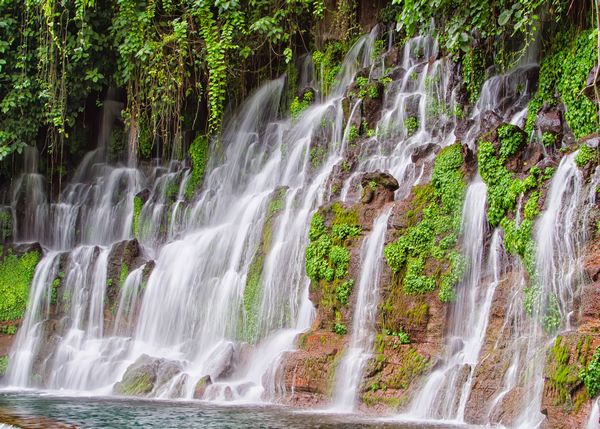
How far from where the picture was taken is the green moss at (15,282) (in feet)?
57.7

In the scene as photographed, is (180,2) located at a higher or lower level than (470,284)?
higher

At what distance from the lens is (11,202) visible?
20641mm

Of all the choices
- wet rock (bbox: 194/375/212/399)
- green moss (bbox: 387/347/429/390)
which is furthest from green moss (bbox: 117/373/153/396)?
green moss (bbox: 387/347/429/390)

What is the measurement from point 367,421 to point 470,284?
2535 millimetres

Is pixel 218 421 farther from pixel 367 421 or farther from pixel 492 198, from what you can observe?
pixel 492 198

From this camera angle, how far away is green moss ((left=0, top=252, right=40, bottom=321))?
17.6 metres

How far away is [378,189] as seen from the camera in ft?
41.0

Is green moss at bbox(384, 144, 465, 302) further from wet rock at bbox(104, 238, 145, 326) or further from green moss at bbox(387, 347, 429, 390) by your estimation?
wet rock at bbox(104, 238, 145, 326)

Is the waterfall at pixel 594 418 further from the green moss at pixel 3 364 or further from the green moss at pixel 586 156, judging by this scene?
the green moss at pixel 3 364

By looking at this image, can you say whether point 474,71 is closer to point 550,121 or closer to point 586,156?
point 550,121

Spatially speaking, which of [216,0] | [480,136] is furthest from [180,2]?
[480,136]

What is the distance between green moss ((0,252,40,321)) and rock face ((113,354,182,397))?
5.56m

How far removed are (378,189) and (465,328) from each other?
9.68ft

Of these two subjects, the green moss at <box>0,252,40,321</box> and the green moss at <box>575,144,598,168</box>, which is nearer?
the green moss at <box>575,144,598,168</box>
